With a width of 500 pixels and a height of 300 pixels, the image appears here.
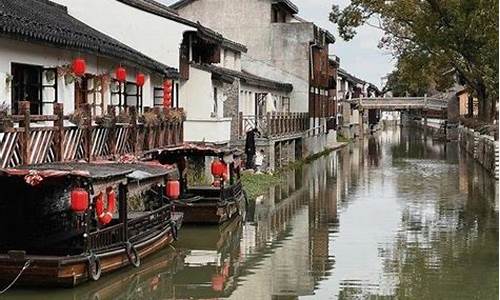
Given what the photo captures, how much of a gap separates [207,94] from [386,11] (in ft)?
70.7

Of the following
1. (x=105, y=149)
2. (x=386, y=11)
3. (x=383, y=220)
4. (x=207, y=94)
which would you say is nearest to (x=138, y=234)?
(x=105, y=149)

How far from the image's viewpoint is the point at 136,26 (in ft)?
111

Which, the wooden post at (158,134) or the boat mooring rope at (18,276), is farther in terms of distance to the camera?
the wooden post at (158,134)

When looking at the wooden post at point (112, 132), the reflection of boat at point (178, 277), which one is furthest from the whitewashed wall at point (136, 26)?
the reflection of boat at point (178, 277)

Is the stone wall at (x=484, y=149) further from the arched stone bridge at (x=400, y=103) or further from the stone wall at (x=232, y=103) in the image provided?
the arched stone bridge at (x=400, y=103)

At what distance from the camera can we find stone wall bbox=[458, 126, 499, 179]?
4797 centimetres

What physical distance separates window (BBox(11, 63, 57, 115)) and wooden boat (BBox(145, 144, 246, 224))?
470 centimetres

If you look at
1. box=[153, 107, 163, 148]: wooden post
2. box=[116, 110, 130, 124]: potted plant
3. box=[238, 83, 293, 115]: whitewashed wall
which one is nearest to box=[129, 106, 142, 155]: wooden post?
box=[116, 110, 130, 124]: potted plant

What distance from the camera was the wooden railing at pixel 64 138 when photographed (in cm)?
1800

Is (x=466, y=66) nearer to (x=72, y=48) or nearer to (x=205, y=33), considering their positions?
(x=205, y=33)

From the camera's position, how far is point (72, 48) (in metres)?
22.2

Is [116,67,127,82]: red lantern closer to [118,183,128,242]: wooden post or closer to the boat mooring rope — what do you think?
[118,183,128,242]: wooden post

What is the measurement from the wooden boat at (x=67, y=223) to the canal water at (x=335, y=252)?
1.39 ft

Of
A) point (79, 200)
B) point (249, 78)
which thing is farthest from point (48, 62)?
point (249, 78)
